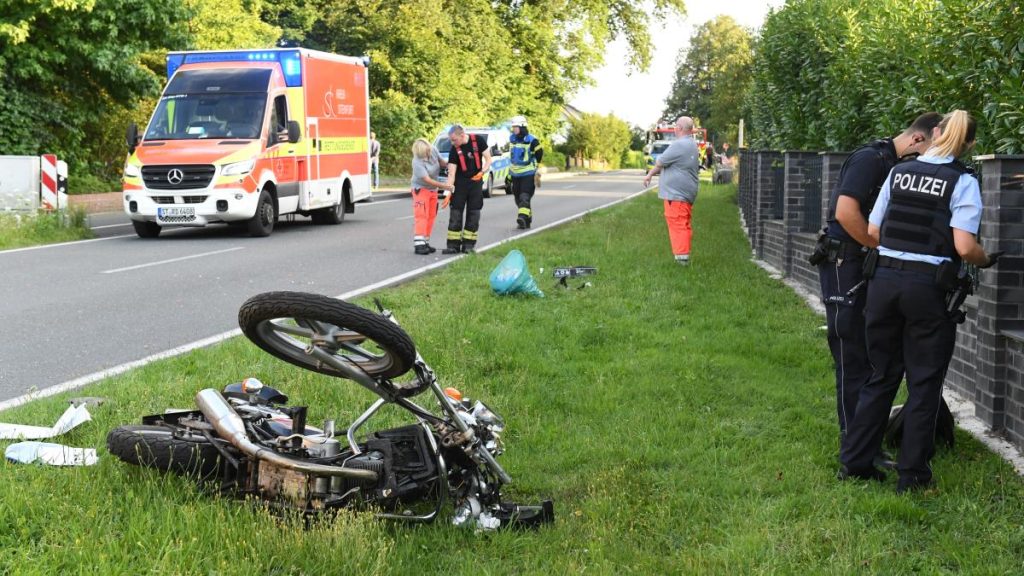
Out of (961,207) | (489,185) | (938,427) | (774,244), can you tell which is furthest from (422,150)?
(489,185)

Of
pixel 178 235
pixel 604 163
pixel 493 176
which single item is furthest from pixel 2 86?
pixel 604 163

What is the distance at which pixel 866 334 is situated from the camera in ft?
17.1

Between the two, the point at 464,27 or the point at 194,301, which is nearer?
the point at 194,301

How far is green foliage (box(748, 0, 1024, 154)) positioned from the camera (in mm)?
6844

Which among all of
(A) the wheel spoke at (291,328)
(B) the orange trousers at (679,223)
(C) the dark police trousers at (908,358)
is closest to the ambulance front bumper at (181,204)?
(B) the orange trousers at (679,223)

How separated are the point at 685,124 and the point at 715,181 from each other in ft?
96.6

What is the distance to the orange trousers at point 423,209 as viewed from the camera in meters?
15.4

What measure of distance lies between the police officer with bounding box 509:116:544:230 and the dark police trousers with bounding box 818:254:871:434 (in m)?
14.0

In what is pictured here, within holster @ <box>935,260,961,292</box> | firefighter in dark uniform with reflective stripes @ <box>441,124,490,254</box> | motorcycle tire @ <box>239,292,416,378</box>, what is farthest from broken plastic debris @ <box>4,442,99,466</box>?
firefighter in dark uniform with reflective stripes @ <box>441,124,490,254</box>

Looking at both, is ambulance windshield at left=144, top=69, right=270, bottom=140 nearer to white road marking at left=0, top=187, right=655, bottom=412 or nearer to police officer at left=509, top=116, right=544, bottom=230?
police officer at left=509, top=116, right=544, bottom=230

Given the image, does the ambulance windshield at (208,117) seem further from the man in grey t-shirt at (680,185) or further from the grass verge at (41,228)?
the man in grey t-shirt at (680,185)

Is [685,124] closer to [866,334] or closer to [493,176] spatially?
[866,334]

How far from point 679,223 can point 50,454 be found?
917cm

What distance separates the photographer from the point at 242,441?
→ 4.21m
